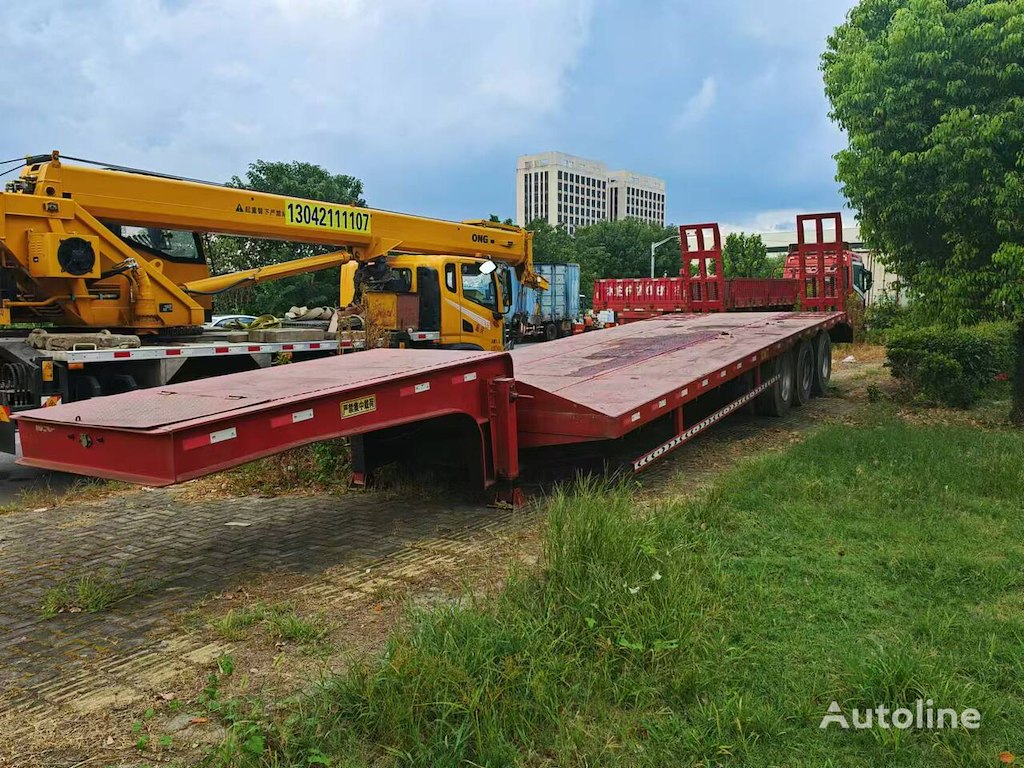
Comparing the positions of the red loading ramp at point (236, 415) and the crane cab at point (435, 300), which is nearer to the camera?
the red loading ramp at point (236, 415)

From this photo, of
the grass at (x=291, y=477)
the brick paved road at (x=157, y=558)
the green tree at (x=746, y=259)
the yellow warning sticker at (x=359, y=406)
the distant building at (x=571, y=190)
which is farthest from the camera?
the distant building at (x=571, y=190)

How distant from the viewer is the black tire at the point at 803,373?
11.4 metres

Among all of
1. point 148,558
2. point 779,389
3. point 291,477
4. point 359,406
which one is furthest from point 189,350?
point 779,389

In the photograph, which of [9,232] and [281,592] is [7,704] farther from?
[9,232]

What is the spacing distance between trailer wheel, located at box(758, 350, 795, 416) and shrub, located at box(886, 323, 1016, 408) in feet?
5.35

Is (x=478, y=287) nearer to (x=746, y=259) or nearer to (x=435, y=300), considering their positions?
(x=435, y=300)

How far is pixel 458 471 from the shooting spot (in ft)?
22.9

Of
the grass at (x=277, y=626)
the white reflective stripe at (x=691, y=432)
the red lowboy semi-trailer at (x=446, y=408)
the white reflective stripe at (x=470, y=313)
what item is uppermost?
the white reflective stripe at (x=470, y=313)

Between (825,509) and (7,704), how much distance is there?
190 inches

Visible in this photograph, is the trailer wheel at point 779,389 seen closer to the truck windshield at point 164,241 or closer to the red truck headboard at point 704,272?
the red truck headboard at point 704,272

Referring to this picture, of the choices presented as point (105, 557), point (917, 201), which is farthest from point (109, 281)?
point (917, 201)

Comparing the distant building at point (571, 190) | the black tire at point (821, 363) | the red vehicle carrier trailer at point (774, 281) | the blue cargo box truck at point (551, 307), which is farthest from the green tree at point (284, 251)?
the distant building at point (571, 190)

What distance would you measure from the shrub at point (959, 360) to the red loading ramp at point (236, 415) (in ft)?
23.7

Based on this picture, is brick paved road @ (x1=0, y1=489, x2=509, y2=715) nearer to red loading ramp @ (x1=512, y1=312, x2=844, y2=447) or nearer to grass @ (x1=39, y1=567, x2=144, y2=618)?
grass @ (x1=39, y1=567, x2=144, y2=618)
